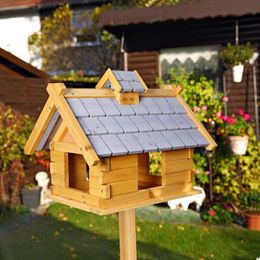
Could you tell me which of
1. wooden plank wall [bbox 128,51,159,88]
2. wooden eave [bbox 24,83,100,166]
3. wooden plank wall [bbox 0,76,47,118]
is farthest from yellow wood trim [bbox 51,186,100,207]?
wooden plank wall [bbox 128,51,159,88]

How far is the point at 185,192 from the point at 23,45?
42.8 feet

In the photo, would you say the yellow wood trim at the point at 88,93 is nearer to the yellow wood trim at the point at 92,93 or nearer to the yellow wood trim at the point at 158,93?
the yellow wood trim at the point at 92,93

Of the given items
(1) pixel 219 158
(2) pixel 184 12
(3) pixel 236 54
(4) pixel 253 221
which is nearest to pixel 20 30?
(2) pixel 184 12

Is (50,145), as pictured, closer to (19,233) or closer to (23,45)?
(19,233)

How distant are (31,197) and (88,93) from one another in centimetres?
582

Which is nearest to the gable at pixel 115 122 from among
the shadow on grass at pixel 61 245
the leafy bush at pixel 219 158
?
the shadow on grass at pixel 61 245

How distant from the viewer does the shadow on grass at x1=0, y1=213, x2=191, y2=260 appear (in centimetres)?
523

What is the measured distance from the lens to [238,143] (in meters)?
6.50

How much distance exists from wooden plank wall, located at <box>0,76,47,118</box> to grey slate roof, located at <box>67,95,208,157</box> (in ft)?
20.7

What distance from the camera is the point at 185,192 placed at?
2.76 meters

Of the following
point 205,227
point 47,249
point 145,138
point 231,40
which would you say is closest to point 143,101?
point 145,138

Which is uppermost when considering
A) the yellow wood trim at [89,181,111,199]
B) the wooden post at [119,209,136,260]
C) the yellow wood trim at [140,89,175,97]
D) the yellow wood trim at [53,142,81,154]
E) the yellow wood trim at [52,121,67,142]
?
the yellow wood trim at [140,89,175,97]

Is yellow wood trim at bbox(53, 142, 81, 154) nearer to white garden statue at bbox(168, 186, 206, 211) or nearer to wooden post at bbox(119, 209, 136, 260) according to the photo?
wooden post at bbox(119, 209, 136, 260)

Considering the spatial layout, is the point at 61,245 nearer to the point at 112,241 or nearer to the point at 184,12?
the point at 112,241
